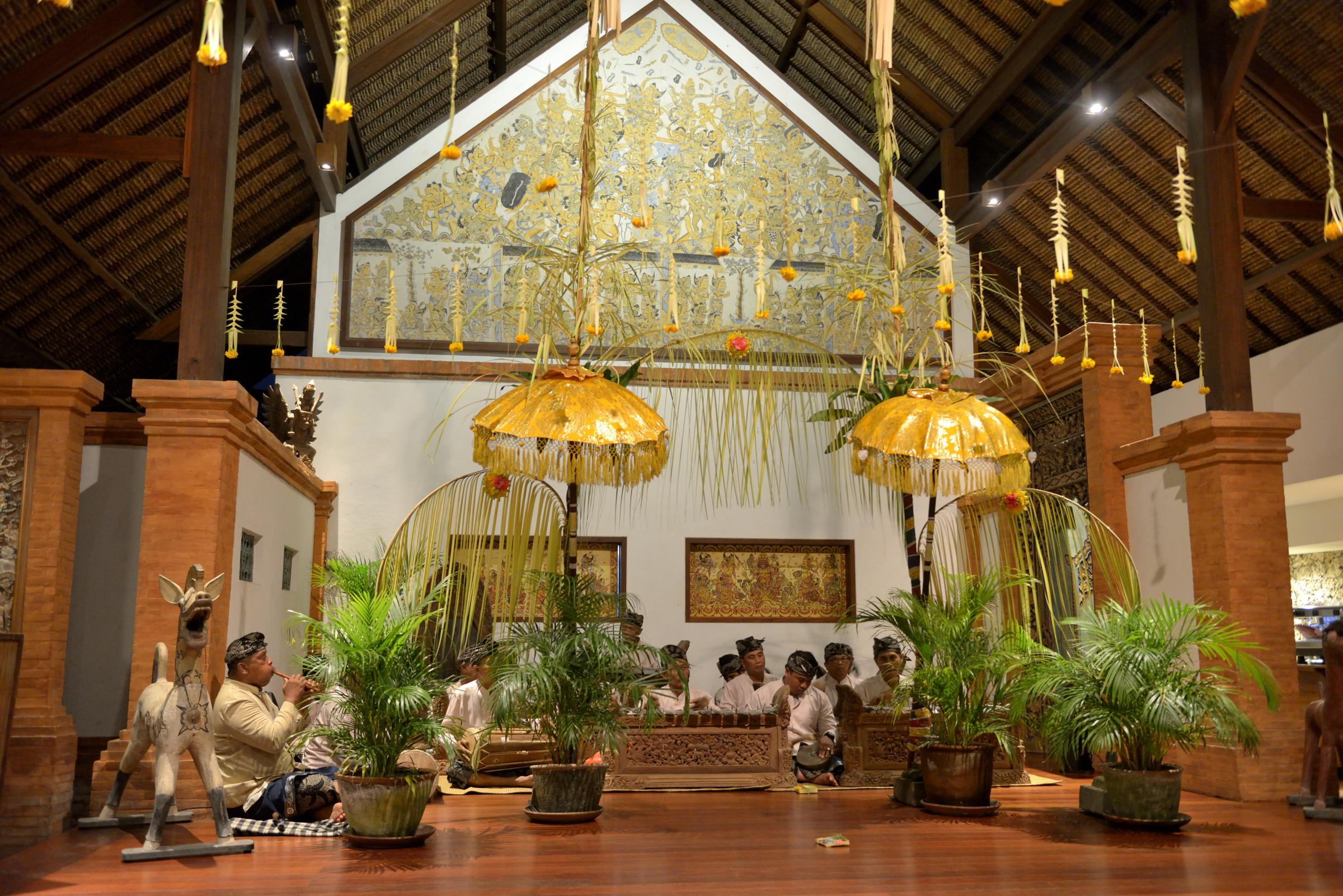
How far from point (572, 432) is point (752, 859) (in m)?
1.95

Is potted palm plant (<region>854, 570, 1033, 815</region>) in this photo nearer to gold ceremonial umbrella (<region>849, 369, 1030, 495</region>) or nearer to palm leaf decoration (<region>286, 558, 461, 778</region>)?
gold ceremonial umbrella (<region>849, 369, 1030, 495</region>)

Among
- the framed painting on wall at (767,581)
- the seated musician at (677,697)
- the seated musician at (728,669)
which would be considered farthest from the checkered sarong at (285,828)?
the framed painting on wall at (767,581)

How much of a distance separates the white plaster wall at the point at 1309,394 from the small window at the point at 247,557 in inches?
269

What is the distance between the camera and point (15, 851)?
15.1 ft

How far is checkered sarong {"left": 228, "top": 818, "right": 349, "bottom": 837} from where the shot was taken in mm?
4699

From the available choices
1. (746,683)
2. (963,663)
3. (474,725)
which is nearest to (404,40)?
(474,725)

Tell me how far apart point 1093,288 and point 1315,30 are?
10.5 feet

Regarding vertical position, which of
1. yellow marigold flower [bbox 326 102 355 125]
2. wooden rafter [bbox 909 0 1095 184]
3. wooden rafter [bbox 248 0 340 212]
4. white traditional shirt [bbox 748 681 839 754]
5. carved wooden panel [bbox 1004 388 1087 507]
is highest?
wooden rafter [bbox 909 0 1095 184]

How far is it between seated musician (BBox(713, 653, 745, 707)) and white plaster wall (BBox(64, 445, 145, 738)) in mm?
3557

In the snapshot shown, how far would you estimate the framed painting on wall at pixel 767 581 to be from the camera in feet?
28.5

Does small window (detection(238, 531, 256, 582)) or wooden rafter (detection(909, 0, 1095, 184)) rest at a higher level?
wooden rafter (detection(909, 0, 1095, 184))

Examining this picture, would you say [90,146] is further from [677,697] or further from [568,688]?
[677,697]

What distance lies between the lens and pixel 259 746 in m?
4.81

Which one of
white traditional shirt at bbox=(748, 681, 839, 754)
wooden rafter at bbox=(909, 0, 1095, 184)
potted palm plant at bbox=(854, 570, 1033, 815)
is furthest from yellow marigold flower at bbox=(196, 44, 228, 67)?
wooden rafter at bbox=(909, 0, 1095, 184)
